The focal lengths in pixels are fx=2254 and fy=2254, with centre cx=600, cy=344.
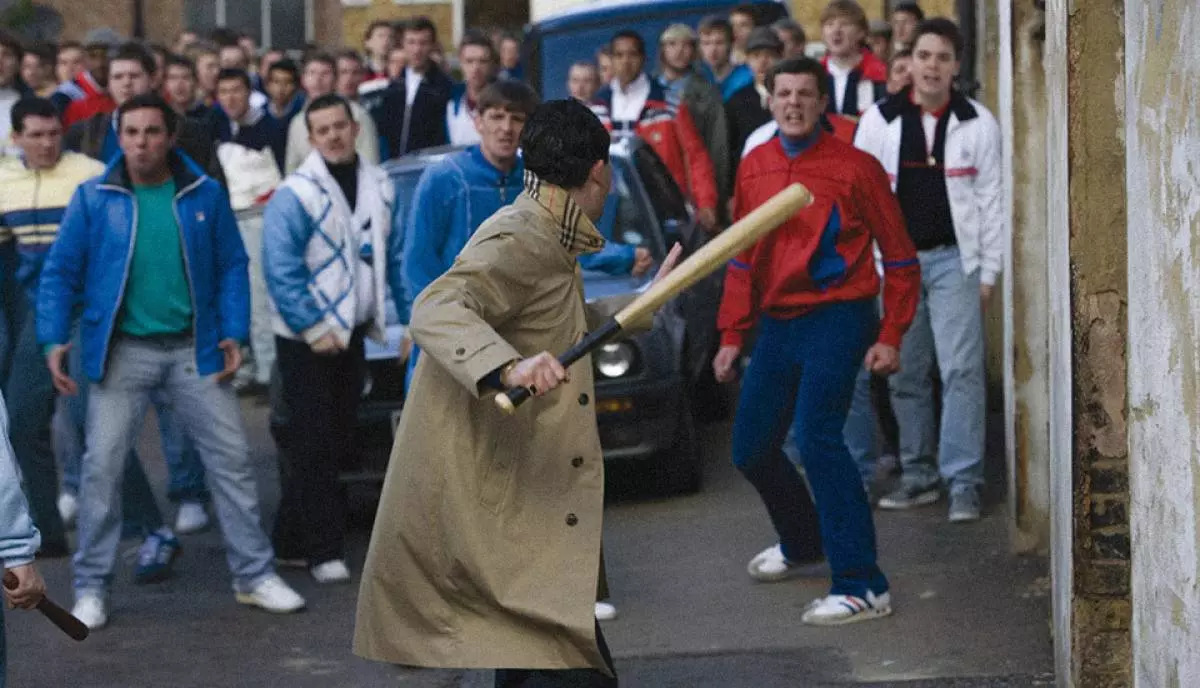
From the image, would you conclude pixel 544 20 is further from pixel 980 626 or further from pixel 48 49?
pixel 980 626

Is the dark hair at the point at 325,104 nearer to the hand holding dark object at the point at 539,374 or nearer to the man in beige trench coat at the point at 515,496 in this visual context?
the man in beige trench coat at the point at 515,496

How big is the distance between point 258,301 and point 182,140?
3.71m

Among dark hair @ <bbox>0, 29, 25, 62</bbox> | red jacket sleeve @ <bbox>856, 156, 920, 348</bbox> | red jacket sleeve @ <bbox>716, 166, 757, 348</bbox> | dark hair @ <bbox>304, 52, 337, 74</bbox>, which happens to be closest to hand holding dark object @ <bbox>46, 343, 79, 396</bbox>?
red jacket sleeve @ <bbox>716, 166, 757, 348</bbox>

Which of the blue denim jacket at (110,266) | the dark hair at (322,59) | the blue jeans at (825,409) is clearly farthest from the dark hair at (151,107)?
the dark hair at (322,59)

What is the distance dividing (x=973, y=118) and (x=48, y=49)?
7.77 meters

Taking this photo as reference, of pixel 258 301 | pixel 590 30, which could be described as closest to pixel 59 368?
pixel 258 301

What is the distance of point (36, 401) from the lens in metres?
9.62

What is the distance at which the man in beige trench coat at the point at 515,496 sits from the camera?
5.38 metres

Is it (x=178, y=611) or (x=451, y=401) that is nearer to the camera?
(x=451, y=401)

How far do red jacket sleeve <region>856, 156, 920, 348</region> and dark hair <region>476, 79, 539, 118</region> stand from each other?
1.21m

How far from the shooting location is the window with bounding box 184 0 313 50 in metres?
34.4

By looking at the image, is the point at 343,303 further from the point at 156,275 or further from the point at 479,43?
the point at 479,43

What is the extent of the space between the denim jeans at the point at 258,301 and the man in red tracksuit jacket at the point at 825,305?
5.86 metres

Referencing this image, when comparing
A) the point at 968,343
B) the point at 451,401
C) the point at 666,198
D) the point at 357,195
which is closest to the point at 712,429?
the point at 666,198
